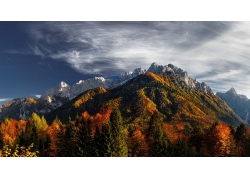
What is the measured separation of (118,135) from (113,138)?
34cm

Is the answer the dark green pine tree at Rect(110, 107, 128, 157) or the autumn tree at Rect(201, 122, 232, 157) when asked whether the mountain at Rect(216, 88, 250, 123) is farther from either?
the dark green pine tree at Rect(110, 107, 128, 157)

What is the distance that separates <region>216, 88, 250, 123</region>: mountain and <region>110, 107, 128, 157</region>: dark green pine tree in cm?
521

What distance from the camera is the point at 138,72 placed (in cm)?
1259

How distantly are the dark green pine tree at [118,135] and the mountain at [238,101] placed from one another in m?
5.21

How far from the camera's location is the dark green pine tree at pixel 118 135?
11969 millimetres

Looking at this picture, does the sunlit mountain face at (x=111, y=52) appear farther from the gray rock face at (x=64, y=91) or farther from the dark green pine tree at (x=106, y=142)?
the dark green pine tree at (x=106, y=142)

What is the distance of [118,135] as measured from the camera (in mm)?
12758

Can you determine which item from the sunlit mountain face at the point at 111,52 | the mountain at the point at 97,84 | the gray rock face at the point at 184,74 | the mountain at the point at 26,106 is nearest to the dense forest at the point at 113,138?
the mountain at the point at 26,106

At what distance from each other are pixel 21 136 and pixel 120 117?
493cm

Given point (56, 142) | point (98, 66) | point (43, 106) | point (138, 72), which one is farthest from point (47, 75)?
point (138, 72)
